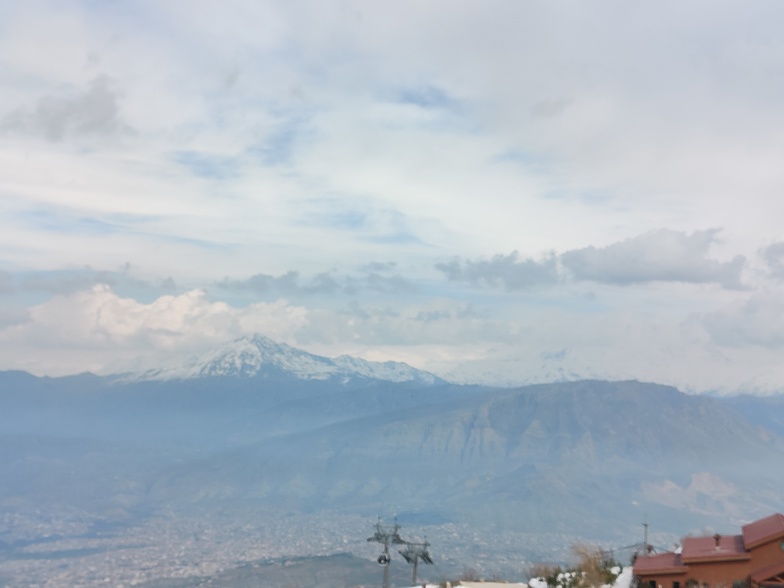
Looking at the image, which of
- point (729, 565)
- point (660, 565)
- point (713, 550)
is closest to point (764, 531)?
point (729, 565)

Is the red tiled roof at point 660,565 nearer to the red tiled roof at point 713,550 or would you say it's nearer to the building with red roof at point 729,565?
the building with red roof at point 729,565

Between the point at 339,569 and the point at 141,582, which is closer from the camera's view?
the point at 339,569

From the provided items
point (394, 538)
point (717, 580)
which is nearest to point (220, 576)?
point (394, 538)

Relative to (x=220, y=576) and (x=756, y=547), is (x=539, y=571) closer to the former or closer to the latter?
(x=756, y=547)

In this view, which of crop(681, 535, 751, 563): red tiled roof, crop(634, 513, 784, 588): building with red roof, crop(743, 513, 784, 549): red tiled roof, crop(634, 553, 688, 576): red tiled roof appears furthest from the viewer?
crop(634, 553, 688, 576): red tiled roof

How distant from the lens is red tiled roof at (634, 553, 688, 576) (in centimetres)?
4150

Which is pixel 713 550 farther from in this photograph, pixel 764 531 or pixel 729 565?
pixel 764 531

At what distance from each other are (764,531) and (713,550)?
2.74m

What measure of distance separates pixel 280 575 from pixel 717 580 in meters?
132

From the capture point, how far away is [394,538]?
50625 millimetres

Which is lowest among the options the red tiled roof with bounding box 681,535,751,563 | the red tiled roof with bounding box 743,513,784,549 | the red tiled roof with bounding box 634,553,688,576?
the red tiled roof with bounding box 634,553,688,576

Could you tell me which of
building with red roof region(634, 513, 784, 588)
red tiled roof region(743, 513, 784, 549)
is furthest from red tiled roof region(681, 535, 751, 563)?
red tiled roof region(743, 513, 784, 549)

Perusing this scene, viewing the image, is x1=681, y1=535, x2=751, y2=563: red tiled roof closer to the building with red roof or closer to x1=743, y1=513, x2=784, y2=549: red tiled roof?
the building with red roof

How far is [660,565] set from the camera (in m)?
42.6
